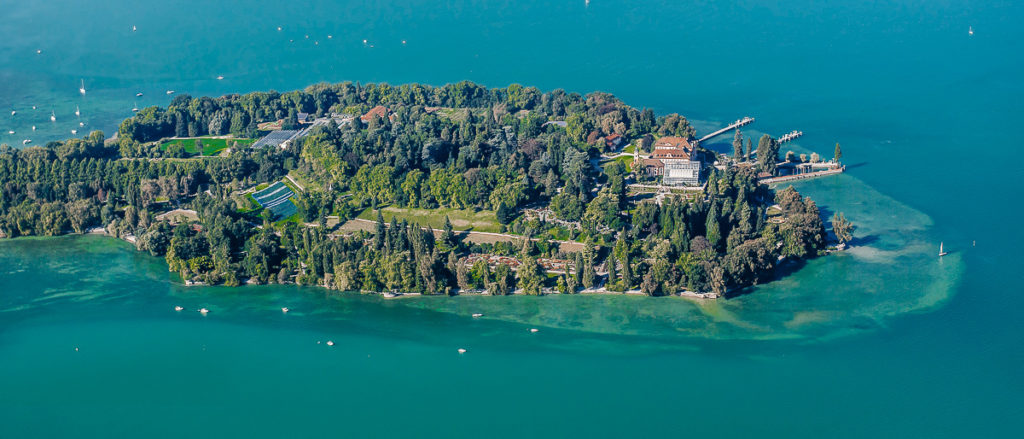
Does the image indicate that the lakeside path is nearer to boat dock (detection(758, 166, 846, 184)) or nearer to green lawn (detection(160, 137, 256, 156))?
boat dock (detection(758, 166, 846, 184))

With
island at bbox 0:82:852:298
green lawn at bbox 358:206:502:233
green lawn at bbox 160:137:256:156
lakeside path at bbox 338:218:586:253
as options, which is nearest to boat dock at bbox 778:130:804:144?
island at bbox 0:82:852:298

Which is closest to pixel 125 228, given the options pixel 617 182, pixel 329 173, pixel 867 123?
pixel 329 173

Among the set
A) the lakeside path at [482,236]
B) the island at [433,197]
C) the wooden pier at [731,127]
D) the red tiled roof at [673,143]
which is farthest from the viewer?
the wooden pier at [731,127]

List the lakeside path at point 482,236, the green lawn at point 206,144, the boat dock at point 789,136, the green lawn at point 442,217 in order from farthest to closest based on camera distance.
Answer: the boat dock at point 789,136, the green lawn at point 206,144, the green lawn at point 442,217, the lakeside path at point 482,236

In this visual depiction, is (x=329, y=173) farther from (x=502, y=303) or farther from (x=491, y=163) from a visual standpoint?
(x=502, y=303)

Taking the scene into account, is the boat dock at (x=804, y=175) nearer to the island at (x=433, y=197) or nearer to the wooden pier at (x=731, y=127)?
the island at (x=433, y=197)

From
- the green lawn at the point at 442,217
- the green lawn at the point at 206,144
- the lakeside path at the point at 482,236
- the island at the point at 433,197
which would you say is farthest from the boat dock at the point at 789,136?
the green lawn at the point at 206,144

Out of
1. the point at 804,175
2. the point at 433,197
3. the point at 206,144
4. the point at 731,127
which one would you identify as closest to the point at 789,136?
the point at 731,127

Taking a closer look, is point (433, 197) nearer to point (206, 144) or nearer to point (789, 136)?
point (206, 144)
